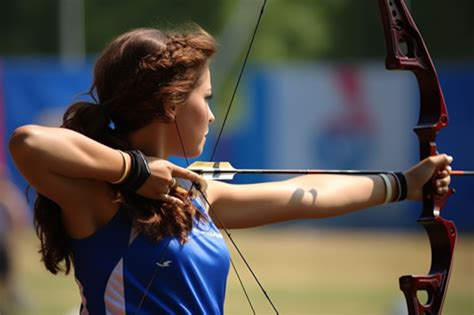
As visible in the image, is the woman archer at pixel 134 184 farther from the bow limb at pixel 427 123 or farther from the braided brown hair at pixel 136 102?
the bow limb at pixel 427 123

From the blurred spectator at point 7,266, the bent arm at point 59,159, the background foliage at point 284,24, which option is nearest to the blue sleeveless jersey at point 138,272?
the bent arm at point 59,159

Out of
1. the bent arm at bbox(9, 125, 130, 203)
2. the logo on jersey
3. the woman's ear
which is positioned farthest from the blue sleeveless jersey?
the woman's ear

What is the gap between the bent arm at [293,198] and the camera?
2982mm

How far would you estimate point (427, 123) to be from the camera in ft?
10.9

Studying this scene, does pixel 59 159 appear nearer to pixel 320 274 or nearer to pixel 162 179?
pixel 162 179

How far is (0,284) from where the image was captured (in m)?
9.84

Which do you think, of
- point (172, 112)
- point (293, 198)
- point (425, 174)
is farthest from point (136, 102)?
point (425, 174)

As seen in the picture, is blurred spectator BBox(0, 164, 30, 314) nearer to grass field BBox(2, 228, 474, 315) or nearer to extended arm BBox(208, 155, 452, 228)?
grass field BBox(2, 228, 474, 315)

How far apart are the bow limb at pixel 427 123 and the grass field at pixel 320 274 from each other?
3.33 meters

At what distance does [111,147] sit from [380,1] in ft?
3.19

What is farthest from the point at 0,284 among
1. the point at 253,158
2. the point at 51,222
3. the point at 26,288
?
the point at 51,222

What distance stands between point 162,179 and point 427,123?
1.06 meters

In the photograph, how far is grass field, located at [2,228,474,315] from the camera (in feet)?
28.7

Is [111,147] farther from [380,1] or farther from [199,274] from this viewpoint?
[380,1]
